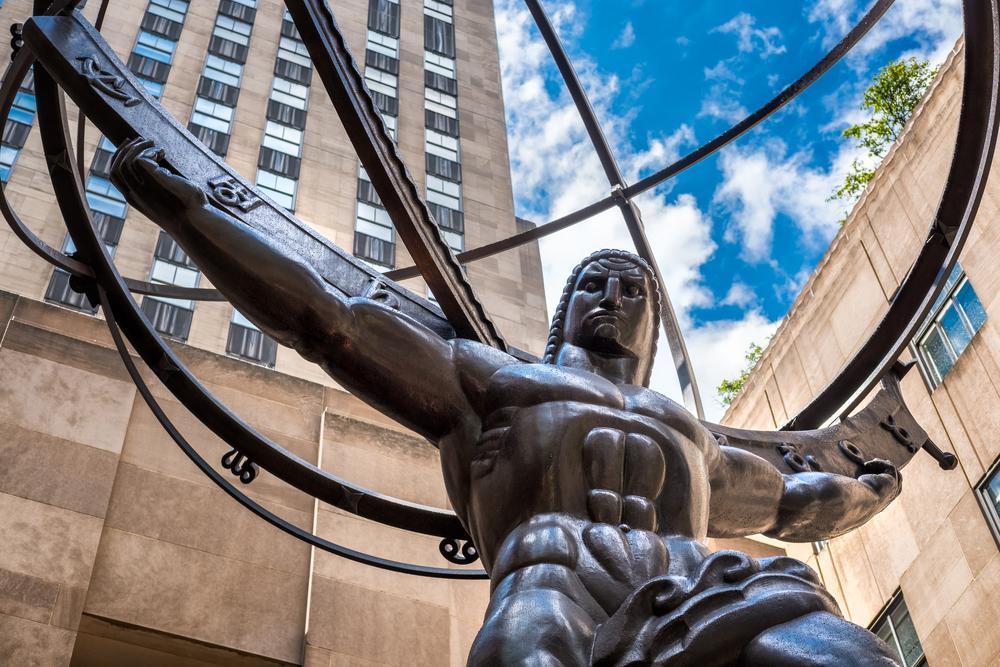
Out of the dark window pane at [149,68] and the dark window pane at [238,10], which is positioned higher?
the dark window pane at [238,10]

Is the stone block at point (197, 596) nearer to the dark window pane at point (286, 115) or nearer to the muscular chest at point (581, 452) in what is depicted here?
the muscular chest at point (581, 452)

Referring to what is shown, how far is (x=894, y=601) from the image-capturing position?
12.3 meters

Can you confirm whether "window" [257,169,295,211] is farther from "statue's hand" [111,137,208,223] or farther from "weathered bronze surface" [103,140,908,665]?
"statue's hand" [111,137,208,223]

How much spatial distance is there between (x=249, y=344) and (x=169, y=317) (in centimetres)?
121

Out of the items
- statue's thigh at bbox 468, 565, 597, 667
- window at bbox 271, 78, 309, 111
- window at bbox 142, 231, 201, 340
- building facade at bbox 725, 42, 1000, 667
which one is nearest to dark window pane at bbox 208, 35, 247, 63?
window at bbox 271, 78, 309, 111

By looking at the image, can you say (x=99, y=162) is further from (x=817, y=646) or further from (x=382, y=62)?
(x=817, y=646)

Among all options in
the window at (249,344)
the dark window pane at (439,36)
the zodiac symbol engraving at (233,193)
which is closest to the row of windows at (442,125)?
the dark window pane at (439,36)

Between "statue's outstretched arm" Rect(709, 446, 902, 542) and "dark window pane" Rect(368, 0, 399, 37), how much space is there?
1106 inches

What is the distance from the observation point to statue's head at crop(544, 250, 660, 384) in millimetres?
4965

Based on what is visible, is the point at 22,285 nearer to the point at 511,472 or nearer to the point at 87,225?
the point at 87,225

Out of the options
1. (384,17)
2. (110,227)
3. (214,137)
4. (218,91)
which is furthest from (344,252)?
(384,17)

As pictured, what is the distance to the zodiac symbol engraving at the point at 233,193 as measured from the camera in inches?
180

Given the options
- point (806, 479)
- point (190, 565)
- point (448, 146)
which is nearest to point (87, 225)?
point (806, 479)

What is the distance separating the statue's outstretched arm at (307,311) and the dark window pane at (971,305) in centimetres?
872
